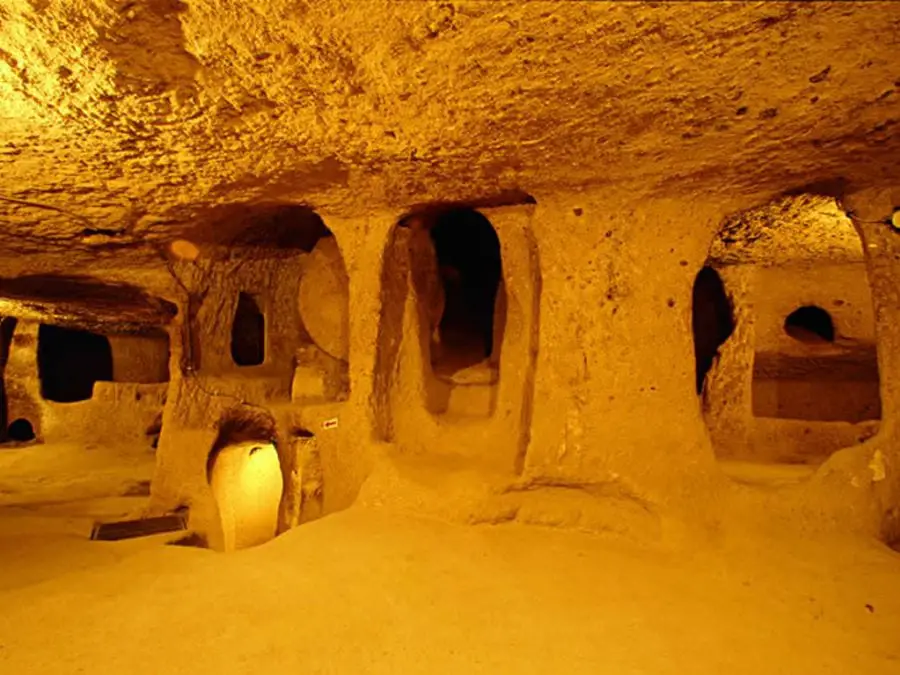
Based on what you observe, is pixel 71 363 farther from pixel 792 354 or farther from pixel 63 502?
pixel 792 354

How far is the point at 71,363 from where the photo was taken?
1105 cm

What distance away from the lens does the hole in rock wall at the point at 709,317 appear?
585 cm

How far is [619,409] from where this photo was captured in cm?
288

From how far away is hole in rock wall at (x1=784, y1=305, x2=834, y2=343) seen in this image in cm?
573

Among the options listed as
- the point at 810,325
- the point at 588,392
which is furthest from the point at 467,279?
the point at 588,392

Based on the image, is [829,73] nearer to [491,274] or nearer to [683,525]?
[683,525]

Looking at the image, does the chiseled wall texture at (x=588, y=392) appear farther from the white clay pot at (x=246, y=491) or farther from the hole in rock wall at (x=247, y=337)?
the hole in rock wall at (x=247, y=337)

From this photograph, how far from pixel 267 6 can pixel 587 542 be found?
8.40 feet

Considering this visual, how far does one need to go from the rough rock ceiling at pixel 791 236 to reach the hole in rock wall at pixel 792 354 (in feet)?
0.06

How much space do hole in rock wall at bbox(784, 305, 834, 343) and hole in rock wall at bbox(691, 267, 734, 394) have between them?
610mm

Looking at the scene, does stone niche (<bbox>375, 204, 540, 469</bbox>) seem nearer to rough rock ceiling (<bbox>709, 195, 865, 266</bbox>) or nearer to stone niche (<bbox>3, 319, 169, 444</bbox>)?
rough rock ceiling (<bbox>709, 195, 865, 266</bbox>)

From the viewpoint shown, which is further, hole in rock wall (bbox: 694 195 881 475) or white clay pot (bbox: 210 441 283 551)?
white clay pot (bbox: 210 441 283 551)

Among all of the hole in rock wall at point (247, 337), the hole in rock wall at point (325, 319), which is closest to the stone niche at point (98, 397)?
the hole in rock wall at point (247, 337)

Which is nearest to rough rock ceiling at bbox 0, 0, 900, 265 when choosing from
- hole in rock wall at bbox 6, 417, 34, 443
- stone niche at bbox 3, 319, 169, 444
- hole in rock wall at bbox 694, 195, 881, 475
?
hole in rock wall at bbox 694, 195, 881, 475
